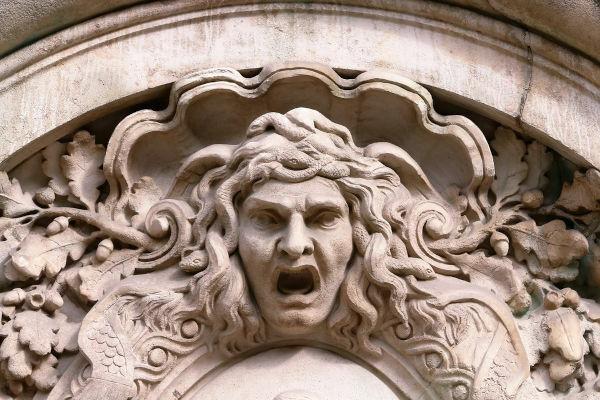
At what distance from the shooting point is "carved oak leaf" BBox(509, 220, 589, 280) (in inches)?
179

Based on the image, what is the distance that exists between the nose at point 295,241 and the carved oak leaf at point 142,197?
575mm

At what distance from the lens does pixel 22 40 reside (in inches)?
184

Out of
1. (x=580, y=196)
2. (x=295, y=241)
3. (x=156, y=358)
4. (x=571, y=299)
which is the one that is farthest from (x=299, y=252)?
(x=580, y=196)

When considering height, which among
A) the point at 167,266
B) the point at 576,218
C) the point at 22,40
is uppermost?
the point at 22,40

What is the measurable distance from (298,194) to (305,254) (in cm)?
19

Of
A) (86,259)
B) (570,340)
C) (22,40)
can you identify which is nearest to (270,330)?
(86,259)

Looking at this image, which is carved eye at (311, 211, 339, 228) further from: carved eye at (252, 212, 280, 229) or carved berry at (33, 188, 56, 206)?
carved berry at (33, 188, 56, 206)

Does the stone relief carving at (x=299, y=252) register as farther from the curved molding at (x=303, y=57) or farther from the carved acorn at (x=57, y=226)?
the curved molding at (x=303, y=57)

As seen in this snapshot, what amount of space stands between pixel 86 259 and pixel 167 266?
272 millimetres

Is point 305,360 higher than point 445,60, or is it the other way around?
point 445,60

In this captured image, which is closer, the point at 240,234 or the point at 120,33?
the point at 240,234

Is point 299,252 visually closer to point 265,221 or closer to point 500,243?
point 265,221

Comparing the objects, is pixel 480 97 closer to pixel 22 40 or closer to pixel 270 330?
pixel 270 330

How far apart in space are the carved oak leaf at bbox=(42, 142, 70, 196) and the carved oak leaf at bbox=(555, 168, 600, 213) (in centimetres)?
165
